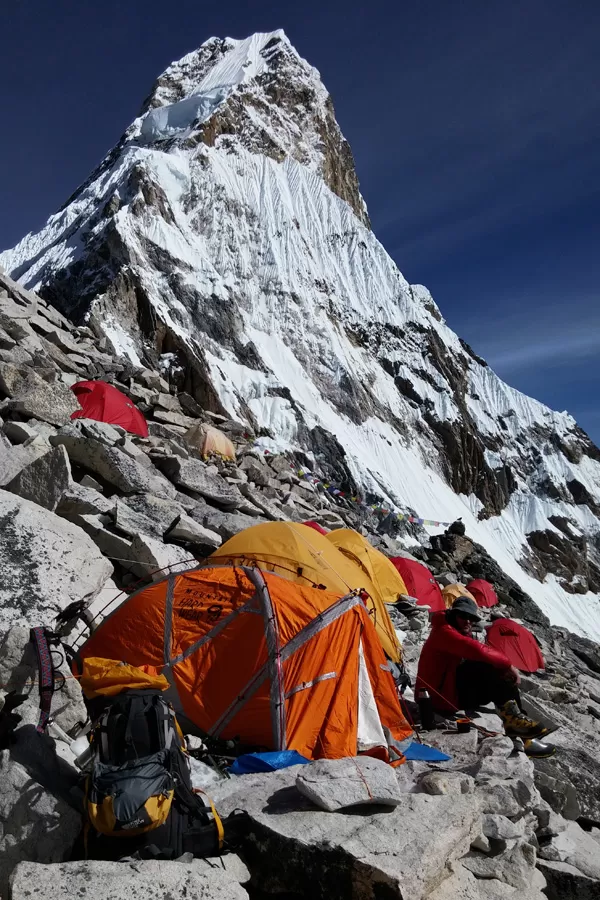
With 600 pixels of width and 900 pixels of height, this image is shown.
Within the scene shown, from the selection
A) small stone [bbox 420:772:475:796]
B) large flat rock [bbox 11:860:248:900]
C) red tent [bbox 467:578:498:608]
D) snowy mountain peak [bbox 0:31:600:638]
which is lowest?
large flat rock [bbox 11:860:248:900]

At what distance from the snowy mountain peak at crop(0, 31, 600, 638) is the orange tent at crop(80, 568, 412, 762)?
26840 mm

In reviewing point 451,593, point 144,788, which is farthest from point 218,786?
point 451,593

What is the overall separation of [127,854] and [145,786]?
0.27 m

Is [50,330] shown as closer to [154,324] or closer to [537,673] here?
[537,673]

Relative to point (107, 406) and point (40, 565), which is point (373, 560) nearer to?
point (107, 406)

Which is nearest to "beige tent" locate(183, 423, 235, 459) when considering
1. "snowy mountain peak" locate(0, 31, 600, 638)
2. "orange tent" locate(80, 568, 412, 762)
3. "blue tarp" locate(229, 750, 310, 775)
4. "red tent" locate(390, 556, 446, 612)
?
"red tent" locate(390, 556, 446, 612)

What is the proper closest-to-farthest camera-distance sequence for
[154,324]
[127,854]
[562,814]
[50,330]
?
[127,854] → [562,814] → [50,330] → [154,324]

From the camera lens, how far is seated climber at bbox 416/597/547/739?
17.7 feet

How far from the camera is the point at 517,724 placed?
5.21 m

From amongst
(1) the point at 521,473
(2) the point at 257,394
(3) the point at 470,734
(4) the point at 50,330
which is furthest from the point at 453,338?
(3) the point at 470,734

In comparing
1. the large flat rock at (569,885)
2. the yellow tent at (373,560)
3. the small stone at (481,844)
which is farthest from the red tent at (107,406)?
the large flat rock at (569,885)

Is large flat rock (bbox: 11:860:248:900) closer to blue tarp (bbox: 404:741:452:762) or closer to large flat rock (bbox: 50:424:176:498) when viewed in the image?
blue tarp (bbox: 404:741:452:762)

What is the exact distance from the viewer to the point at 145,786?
2783 millimetres

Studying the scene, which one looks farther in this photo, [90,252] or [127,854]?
[90,252]
